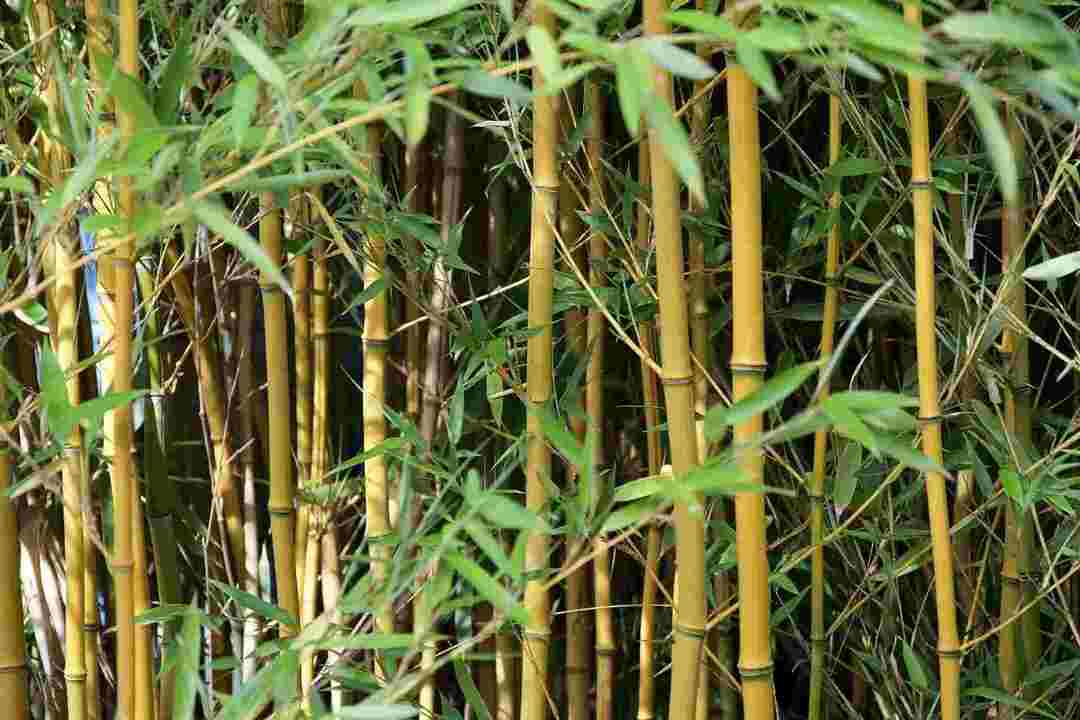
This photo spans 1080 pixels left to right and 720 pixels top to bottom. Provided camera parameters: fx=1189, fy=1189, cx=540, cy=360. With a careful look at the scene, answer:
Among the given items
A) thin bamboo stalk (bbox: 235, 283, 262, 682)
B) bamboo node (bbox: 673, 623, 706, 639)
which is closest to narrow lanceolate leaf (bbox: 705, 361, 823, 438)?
bamboo node (bbox: 673, 623, 706, 639)

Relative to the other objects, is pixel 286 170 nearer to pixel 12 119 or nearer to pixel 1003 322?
pixel 12 119

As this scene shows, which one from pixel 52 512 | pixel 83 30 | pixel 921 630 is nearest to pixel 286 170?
pixel 83 30

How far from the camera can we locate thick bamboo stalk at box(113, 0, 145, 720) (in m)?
0.82

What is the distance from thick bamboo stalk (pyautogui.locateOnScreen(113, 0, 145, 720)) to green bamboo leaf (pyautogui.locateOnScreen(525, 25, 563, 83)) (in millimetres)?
308

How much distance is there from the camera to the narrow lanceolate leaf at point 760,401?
692mm

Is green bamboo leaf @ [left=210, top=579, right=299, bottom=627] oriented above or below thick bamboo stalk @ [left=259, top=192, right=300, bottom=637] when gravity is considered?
below

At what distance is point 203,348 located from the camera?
1461 mm

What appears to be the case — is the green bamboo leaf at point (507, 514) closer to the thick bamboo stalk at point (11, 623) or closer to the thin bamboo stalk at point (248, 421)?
the thick bamboo stalk at point (11, 623)

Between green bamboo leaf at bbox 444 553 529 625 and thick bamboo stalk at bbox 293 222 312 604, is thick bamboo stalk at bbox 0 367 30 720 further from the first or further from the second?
green bamboo leaf at bbox 444 553 529 625

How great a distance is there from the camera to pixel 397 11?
0.63 metres

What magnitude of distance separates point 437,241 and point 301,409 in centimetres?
43

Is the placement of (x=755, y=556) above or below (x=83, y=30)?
below

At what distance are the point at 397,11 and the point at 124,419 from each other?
0.44m

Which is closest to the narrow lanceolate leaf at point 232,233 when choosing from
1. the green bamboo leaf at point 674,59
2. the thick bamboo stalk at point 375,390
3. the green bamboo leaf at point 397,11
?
the green bamboo leaf at point 397,11
